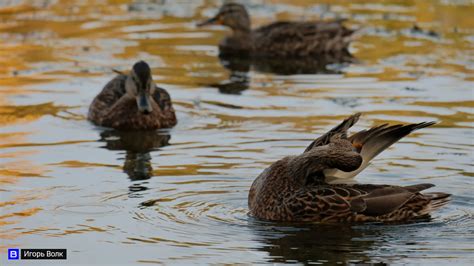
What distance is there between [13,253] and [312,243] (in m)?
2.20

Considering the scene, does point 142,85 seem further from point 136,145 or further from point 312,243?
point 312,243

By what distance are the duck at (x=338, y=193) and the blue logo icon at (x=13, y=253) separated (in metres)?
2.09

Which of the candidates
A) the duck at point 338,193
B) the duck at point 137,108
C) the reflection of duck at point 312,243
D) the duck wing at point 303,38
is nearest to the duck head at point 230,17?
the duck wing at point 303,38

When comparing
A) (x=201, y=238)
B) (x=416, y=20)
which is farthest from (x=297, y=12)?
(x=201, y=238)

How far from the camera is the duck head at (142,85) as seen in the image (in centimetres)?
1448

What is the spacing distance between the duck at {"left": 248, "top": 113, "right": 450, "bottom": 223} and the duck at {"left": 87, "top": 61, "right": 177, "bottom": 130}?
426cm

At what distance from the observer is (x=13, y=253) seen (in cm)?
920

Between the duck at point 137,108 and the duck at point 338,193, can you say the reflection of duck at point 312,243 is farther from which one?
the duck at point 137,108

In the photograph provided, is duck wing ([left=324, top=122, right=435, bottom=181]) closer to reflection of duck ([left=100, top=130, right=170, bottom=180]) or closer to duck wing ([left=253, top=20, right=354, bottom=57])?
reflection of duck ([left=100, top=130, right=170, bottom=180])

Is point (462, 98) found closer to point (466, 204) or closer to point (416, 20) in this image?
point (466, 204)

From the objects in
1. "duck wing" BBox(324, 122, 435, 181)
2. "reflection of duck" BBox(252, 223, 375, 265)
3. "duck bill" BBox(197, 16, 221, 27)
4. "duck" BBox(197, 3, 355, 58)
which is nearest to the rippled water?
"reflection of duck" BBox(252, 223, 375, 265)

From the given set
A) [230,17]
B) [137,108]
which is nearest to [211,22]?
[230,17]

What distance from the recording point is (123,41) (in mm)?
20000

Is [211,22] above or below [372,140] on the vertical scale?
above
